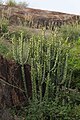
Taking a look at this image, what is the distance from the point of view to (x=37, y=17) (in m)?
17.7

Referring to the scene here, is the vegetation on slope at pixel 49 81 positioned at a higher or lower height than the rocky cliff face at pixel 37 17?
higher

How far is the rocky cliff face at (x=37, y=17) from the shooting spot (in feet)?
55.2

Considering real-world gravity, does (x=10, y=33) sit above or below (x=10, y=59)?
below

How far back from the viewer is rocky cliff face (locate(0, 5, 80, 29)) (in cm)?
1683

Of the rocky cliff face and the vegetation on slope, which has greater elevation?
the vegetation on slope

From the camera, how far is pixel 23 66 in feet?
26.8

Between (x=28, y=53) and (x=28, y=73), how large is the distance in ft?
1.35

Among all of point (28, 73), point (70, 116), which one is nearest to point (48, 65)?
point (28, 73)

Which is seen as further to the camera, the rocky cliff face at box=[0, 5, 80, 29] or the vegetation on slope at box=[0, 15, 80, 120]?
the rocky cliff face at box=[0, 5, 80, 29]

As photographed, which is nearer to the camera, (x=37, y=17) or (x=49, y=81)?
(x=49, y=81)

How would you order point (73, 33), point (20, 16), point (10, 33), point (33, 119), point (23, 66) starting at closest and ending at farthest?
point (33, 119), point (23, 66), point (10, 33), point (73, 33), point (20, 16)

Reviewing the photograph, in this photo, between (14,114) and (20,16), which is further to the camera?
(20,16)

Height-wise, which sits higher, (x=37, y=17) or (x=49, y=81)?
(x=49, y=81)

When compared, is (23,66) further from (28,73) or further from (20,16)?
(20,16)
